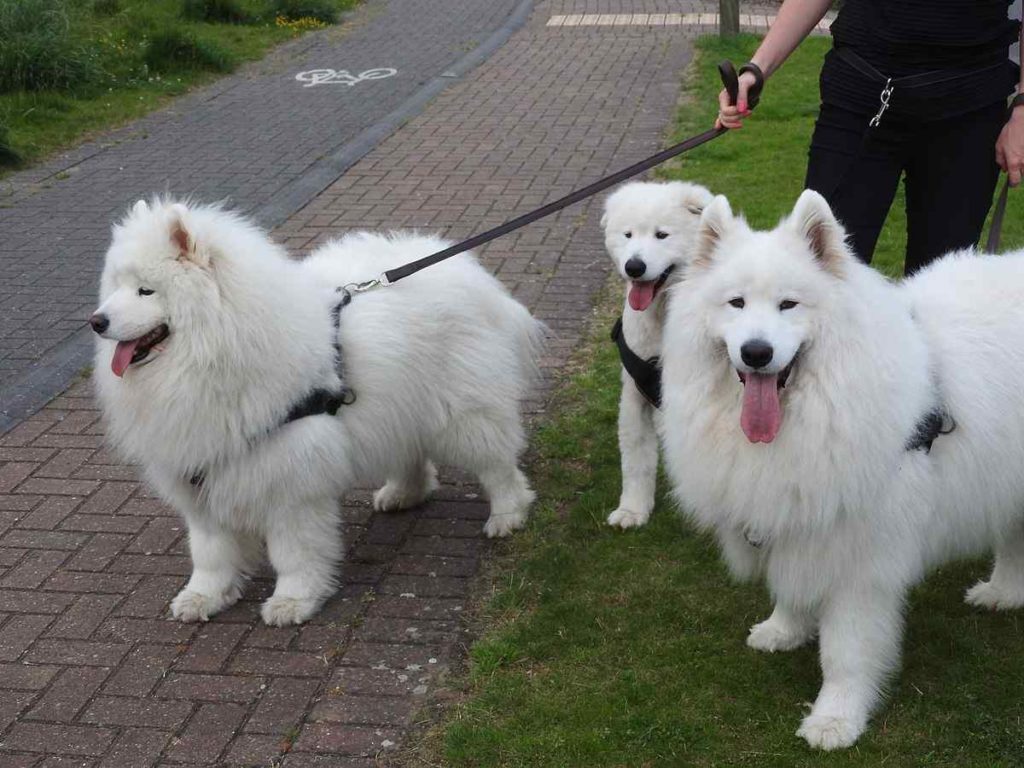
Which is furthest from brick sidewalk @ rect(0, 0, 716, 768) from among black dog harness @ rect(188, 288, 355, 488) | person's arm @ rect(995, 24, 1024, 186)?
person's arm @ rect(995, 24, 1024, 186)

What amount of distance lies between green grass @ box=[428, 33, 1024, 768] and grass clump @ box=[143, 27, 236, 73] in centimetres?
1085

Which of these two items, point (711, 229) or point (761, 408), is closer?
point (761, 408)

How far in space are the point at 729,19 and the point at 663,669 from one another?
13055 millimetres

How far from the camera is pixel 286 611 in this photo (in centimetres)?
414

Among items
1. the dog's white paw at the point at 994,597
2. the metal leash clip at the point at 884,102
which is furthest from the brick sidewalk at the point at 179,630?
the metal leash clip at the point at 884,102

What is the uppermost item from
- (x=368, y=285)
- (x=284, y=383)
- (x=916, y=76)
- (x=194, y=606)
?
(x=916, y=76)

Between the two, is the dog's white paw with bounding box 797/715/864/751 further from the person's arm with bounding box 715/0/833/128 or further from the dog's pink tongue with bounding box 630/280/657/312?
the person's arm with bounding box 715/0/833/128

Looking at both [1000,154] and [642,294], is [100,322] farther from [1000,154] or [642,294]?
[1000,154]

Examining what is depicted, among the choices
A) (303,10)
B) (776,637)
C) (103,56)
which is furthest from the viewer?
(303,10)

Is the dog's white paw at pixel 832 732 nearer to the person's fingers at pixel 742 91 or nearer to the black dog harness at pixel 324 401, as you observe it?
the black dog harness at pixel 324 401

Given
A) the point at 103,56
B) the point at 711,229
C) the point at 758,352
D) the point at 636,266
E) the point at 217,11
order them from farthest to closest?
the point at 217,11, the point at 103,56, the point at 636,266, the point at 711,229, the point at 758,352

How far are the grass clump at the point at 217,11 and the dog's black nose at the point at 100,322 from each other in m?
13.9

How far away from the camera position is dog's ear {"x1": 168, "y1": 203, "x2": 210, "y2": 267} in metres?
3.68

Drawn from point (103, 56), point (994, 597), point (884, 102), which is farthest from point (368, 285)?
point (103, 56)
